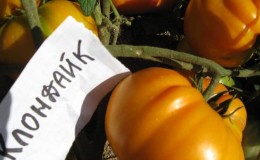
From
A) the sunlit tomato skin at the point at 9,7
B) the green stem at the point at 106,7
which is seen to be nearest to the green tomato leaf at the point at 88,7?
the green stem at the point at 106,7

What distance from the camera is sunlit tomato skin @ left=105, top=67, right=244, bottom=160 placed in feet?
2.26

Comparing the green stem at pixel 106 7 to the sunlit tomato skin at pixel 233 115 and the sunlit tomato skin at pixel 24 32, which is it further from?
the sunlit tomato skin at pixel 233 115

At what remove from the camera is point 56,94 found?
2.29 feet

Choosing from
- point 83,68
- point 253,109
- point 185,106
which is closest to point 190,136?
point 185,106

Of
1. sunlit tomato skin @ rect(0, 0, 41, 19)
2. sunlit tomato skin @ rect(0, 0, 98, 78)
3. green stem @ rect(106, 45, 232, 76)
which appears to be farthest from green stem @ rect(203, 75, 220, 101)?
sunlit tomato skin @ rect(0, 0, 41, 19)

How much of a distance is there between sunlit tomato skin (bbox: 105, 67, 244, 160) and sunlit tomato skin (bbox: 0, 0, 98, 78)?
19 cm

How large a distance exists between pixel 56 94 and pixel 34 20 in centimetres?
13

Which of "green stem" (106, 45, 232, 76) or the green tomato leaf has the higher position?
the green tomato leaf

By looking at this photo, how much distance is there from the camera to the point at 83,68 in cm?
73

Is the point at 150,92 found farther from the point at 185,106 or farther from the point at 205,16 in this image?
the point at 205,16

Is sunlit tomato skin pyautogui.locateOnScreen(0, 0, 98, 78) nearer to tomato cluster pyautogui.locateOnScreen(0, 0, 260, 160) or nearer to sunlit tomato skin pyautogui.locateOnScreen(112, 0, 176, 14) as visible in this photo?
tomato cluster pyautogui.locateOnScreen(0, 0, 260, 160)

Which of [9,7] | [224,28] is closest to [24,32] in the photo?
[9,7]

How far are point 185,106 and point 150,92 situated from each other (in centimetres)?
6

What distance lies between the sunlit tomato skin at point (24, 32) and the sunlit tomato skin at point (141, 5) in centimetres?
16
